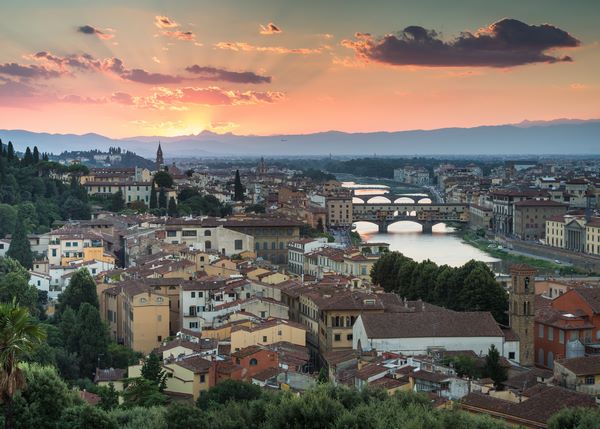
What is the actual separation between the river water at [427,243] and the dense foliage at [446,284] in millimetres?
9157

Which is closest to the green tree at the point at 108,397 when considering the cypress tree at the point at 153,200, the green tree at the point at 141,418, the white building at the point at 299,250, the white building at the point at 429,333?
the green tree at the point at 141,418

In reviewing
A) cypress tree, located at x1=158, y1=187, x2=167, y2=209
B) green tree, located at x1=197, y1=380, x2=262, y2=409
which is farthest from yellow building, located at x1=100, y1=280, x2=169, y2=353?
cypress tree, located at x1=158, y1=187, x2=167, y2=209

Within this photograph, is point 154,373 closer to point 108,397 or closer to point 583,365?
point 108,397

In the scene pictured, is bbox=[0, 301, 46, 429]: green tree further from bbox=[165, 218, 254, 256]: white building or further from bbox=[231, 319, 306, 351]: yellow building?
bbox=[165, 218, 254, 256]: white building

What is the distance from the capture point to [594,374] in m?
11.3

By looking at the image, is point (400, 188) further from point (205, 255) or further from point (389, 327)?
point (389, 327)

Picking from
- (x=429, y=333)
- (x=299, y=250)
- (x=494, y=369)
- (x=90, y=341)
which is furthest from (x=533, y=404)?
(x=299, y=250)

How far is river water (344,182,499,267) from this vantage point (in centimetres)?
3244

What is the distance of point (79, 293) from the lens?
54.9 ft

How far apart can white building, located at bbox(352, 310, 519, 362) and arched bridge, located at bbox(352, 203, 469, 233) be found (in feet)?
107

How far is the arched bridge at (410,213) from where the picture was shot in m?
47.4

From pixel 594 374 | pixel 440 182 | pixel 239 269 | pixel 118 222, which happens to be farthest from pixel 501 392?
pixel 440 182

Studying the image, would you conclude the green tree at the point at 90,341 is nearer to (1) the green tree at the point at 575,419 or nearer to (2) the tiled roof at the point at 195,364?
(2) the tiled roof at the point at 195,364

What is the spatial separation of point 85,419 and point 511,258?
26.5 meters
